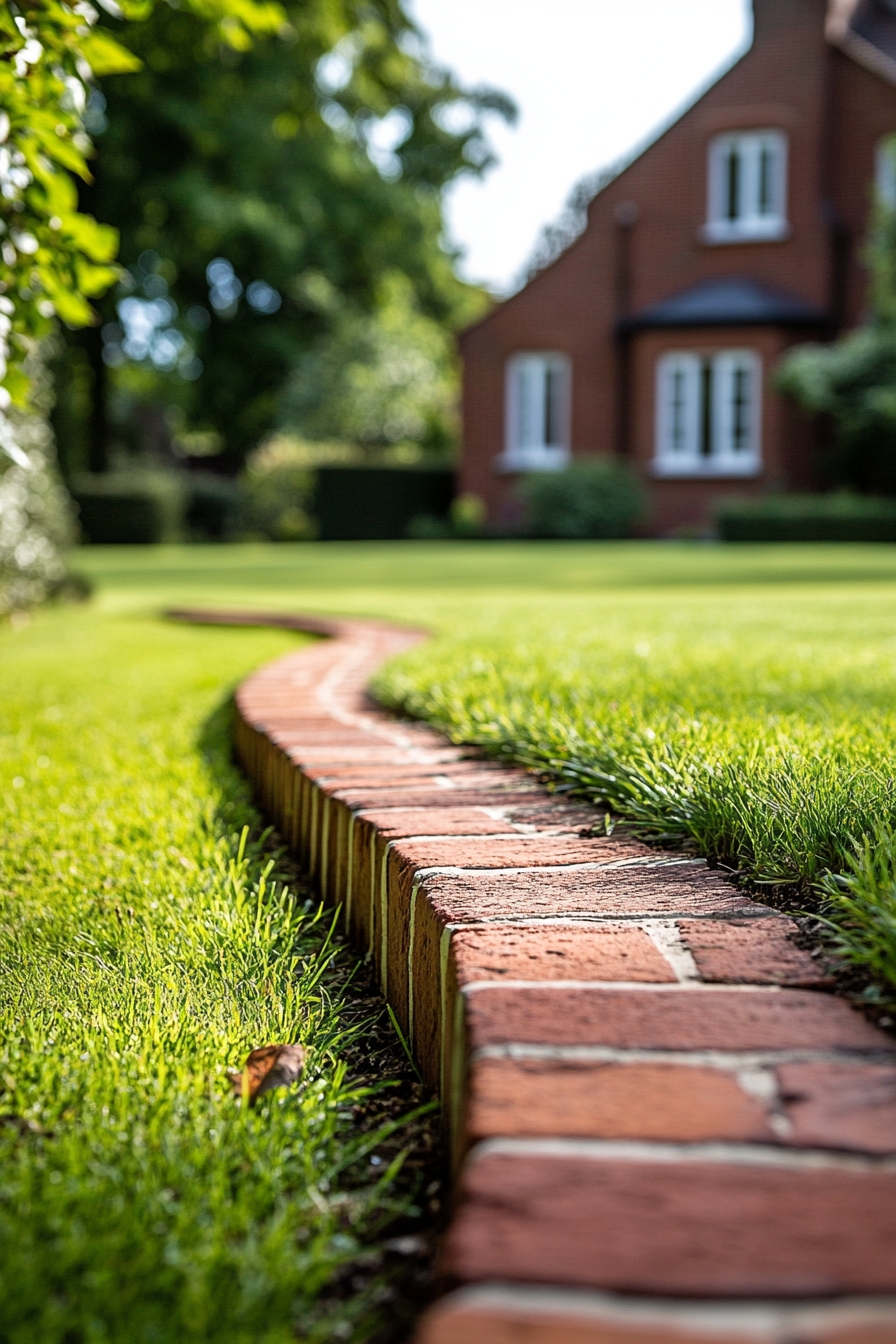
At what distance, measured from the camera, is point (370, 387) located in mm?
27484

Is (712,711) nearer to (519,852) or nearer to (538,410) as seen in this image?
(519,852)

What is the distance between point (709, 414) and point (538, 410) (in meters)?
2.80

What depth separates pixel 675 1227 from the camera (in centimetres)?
91

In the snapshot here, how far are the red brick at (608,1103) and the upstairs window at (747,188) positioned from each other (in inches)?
800

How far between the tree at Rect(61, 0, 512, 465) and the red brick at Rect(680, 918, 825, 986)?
15960mm

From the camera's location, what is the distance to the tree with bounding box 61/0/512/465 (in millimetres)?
21375

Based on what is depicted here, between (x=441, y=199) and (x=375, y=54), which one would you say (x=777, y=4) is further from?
(x=375, y=54)

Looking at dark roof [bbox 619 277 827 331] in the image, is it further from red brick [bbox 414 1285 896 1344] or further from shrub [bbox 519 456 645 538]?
red brick [bbox 414 1285 896 1344]

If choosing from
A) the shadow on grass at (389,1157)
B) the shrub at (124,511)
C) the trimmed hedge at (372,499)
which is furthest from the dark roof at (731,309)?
the shadow on grass at (389,1157)

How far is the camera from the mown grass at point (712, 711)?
163 centimetres

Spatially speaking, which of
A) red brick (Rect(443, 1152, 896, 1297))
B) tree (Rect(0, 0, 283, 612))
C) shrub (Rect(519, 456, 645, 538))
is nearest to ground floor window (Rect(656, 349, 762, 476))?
shrub (Rect(519, 456, 645, 538))

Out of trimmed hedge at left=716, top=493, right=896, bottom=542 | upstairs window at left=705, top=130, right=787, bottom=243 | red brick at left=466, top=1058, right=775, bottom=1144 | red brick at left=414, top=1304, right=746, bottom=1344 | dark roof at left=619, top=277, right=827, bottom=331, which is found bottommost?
red brick at left=414, top=1304, right=746, bottom=1344

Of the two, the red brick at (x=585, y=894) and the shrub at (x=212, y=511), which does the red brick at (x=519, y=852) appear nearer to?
the red brick at (x=585, y=894)

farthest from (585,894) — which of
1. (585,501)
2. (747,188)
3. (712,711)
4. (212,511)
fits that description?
(212,511)
